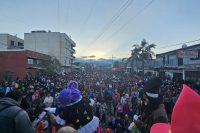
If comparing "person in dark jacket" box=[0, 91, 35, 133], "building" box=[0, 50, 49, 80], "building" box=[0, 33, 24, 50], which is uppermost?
"building" box=[0, 33, 24, 50]

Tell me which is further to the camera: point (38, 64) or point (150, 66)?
point (150, 66)

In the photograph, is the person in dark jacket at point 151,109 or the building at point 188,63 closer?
the person in dark jacket at point 151,109

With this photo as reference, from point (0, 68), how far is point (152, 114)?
44176 millimetres

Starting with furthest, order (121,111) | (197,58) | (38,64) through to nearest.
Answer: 1. (38,64)
2. (197,58)
3. (121,111)

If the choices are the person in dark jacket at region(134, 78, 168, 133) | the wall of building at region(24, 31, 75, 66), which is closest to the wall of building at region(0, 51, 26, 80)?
the person in dark jacket at region(134, 78, 168, 133)

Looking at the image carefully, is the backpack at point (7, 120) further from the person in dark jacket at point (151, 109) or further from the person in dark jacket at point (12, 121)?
the person in dark jacket at point (151, 109)

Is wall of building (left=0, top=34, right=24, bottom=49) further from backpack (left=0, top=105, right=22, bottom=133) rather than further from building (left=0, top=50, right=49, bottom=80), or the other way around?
backpack (left=0, top=105, right=22, bottom=133)

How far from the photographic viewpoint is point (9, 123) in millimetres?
3375

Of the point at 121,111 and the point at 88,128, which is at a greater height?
the point at 88,128

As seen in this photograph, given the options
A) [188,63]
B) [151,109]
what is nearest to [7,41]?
[188,63]

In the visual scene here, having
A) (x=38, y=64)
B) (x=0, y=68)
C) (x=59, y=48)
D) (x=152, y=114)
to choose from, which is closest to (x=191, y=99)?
(x=152, y=114)

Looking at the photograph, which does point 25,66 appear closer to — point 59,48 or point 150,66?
point 150,66

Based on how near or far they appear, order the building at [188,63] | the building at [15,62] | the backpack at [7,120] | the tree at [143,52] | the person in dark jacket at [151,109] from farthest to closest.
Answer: the tree at [143,52]
the building at [15,62]
the building at [188,63]
the person in dark jacket at [151,109]
the backpack at [7,120]

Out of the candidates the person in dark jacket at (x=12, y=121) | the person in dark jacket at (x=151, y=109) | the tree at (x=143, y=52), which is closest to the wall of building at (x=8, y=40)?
the tree at (x=143, y=52)
